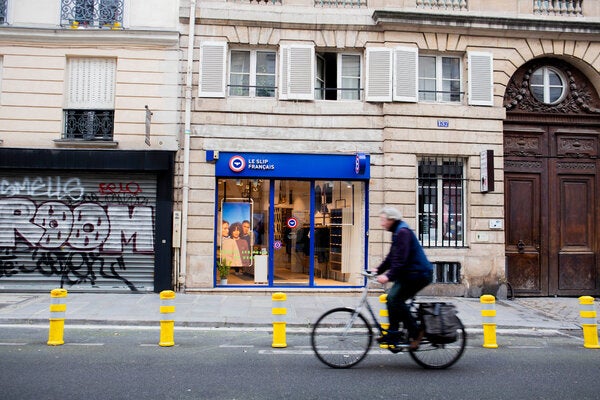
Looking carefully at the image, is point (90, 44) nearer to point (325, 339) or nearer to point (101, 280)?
point (101, 280)

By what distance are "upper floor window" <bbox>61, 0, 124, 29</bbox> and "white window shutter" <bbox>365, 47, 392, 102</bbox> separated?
20.0 ft

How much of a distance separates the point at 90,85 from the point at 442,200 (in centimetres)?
899

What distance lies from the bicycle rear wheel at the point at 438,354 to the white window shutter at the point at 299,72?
309 inches

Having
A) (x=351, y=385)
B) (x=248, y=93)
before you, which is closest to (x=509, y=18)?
(x=248, y=93)

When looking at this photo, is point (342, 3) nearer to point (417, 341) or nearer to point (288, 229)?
point (288, 229)

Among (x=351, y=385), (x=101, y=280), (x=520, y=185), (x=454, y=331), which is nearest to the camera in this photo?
(x=351, y=385)

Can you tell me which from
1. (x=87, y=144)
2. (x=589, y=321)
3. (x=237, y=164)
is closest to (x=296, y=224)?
(x=237, y=164)

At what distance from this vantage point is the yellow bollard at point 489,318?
7.32 meters

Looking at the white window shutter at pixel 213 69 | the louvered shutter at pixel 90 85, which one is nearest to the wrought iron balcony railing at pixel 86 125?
the louvered shutter at pixel 90 85

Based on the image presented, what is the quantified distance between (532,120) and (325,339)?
9747 mm

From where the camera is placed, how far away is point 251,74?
1306cm

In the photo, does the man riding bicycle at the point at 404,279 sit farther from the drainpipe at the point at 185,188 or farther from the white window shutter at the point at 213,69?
the white window shutter at the point at 213,69

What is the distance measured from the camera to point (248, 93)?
13039 mm

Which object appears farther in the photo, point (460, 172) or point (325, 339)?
point (460, 172)
